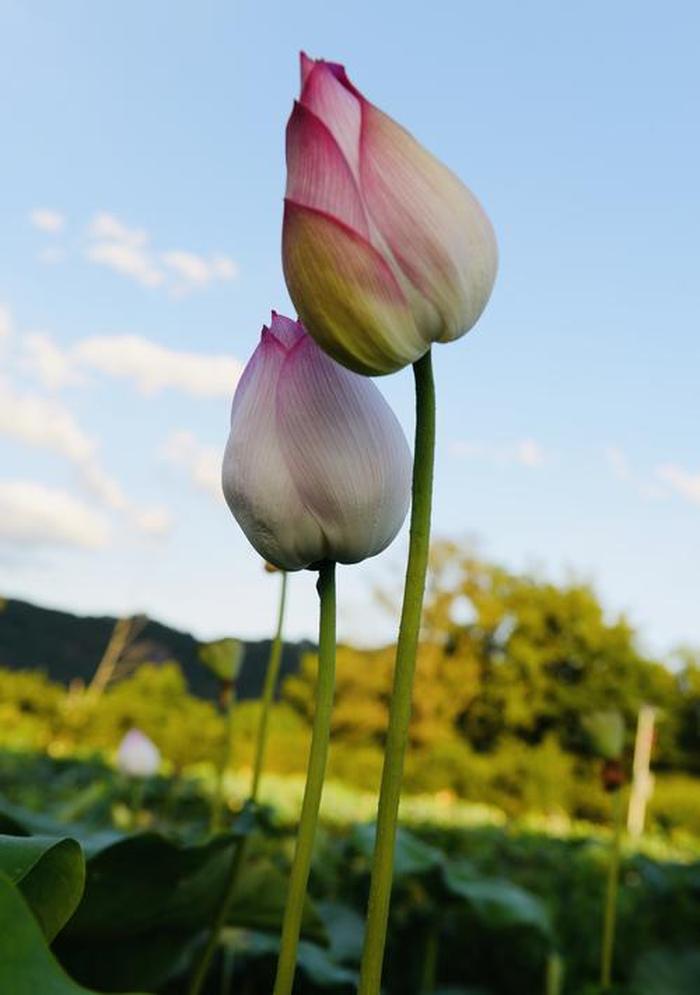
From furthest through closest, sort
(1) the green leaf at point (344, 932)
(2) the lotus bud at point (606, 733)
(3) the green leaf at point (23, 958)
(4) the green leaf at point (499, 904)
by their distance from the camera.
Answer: (4) the green leaf at point (499, 904)
(1) the green leaf at point (344, 932)
(2) the lotus bud at point (606, 733)
(3) the green leaf at point (23, 958)

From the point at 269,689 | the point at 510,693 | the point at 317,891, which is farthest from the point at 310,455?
the point at 510,693

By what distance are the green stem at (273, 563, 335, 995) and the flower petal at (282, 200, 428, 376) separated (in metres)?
0.09

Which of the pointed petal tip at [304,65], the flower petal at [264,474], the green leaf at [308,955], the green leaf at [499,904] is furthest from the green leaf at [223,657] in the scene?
the pointed petal tip at [304,65]

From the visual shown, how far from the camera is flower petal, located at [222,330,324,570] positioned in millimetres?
393

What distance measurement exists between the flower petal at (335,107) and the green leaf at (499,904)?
1177 mm

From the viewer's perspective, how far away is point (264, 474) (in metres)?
0.39

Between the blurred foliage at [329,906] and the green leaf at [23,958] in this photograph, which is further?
the blurred foliage at [329,906]

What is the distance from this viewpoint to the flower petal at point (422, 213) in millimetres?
344

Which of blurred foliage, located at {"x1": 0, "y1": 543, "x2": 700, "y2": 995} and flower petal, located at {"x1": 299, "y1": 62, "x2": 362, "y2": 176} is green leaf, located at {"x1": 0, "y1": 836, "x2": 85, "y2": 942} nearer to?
blurred foliage, located at {"x1": 0, "y1": 543, "x2": 700, "y2": 995}

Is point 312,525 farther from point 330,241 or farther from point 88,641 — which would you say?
point 88,641

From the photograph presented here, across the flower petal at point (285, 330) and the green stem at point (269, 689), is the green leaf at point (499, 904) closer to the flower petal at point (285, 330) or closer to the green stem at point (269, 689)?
the green stem at point (269, 689)

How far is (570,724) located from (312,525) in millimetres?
19062

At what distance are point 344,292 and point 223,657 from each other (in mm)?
722

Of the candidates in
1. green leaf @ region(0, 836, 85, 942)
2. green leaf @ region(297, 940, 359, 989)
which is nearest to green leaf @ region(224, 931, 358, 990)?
green leaf @ region(297, 940, 359, 989)
